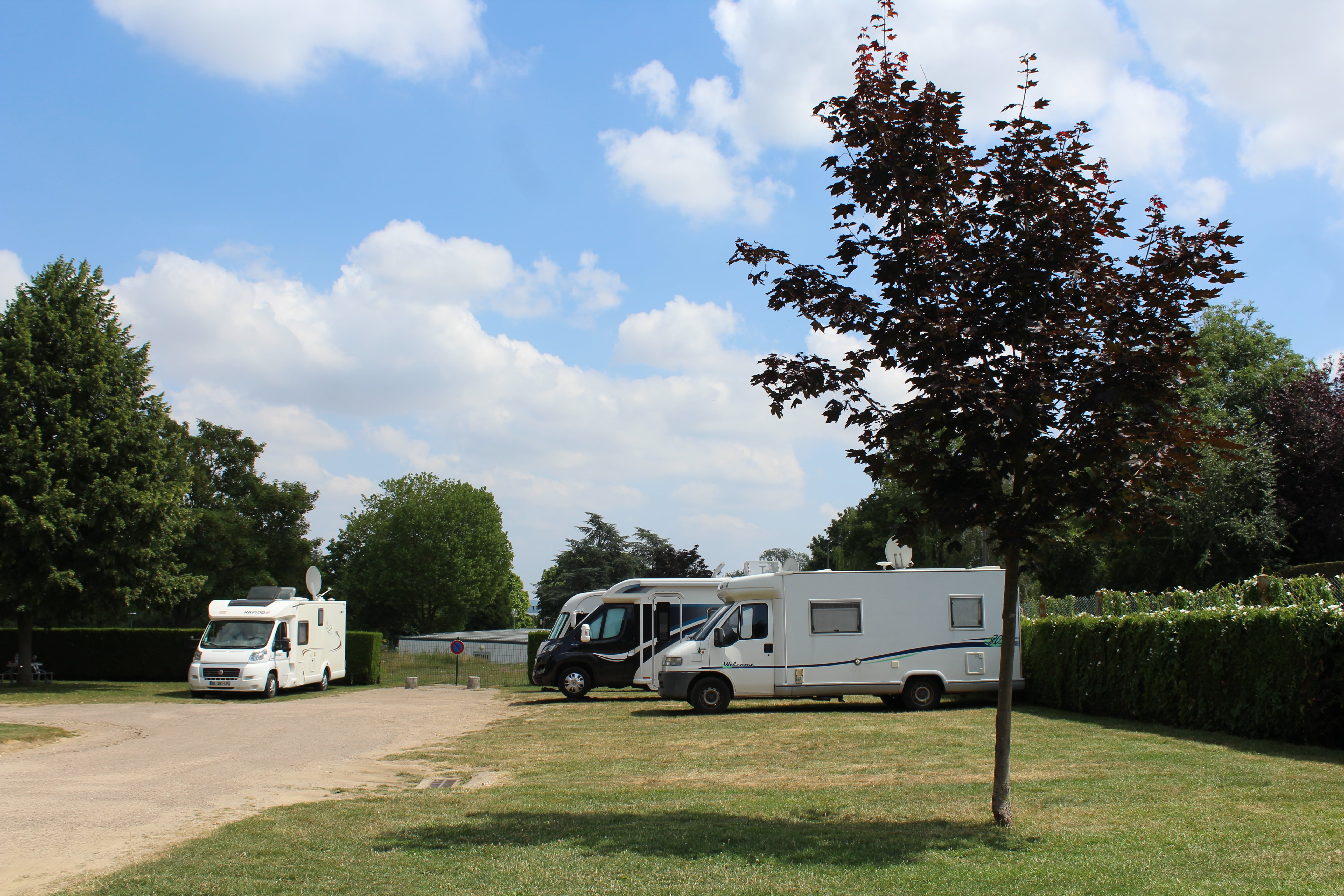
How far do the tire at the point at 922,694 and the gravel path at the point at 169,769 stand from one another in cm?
745

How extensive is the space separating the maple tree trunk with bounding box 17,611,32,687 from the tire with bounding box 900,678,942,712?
72.7ft

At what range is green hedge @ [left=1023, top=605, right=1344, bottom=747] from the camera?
35.1 feet

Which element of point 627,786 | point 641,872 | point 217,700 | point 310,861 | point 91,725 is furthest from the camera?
point 217,700

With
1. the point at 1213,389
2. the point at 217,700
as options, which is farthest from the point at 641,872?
the point at 1213,389

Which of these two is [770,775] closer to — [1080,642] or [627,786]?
[627,786]

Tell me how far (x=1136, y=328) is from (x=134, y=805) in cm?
861

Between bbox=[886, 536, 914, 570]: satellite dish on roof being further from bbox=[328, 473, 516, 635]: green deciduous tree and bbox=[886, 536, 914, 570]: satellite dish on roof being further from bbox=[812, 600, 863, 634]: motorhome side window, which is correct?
bbox=[328, 473, 516, 635]: green deciduous tree

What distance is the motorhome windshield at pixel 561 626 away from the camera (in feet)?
80.1

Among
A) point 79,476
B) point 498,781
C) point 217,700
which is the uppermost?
point 79,476

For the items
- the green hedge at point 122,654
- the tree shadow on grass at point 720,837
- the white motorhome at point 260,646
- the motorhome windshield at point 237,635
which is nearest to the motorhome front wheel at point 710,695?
the tree shadow on grass at point 720,837

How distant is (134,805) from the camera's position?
838 centimetres

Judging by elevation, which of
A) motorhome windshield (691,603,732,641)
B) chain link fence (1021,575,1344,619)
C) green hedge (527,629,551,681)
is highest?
chain link fence (1021,575,1344,619)

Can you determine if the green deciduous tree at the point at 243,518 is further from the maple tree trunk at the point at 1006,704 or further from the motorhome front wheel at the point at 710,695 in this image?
the maple tree trunk at the point at 1006,704

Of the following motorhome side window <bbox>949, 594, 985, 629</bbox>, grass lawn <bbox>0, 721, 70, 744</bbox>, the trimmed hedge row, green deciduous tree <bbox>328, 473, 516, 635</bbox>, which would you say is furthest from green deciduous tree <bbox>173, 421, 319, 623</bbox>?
motorhome side window <bbox>949, 594, 985, 629</bbox>
